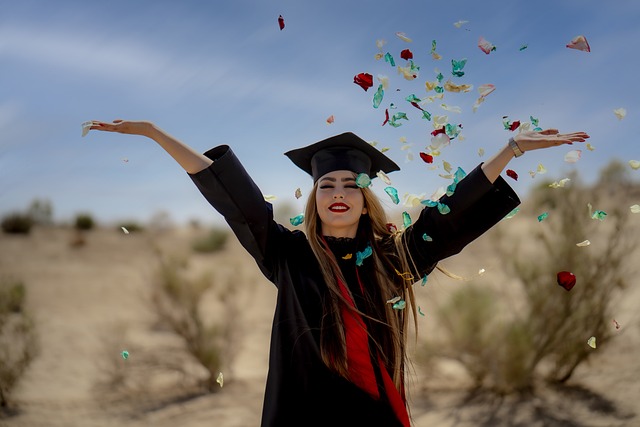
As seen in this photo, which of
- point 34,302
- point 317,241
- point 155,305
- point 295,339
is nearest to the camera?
point 295,339

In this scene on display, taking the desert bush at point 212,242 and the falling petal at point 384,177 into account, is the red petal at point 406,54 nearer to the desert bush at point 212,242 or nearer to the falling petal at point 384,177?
the falling petal at point 384,177

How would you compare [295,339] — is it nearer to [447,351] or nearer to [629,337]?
[447,351]

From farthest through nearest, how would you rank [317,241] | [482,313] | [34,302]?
[34,302], [482,313], [317,241]

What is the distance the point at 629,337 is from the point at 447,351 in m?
2.59

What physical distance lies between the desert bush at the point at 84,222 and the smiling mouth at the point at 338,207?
22.3 metres

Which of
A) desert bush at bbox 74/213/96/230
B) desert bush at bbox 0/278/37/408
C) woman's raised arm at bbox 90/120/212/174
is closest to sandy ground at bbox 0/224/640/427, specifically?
desert bush at bbox 0/278/37/408

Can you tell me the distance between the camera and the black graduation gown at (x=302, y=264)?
9.86 ft

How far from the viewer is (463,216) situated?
332 cm

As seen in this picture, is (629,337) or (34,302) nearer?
(629,337)

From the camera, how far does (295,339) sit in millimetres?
3109

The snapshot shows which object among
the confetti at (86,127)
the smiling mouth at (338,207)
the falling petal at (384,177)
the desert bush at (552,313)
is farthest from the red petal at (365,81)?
the desert bush at (552,313)

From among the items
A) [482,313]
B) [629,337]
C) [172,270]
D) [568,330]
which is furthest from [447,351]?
[172,270]

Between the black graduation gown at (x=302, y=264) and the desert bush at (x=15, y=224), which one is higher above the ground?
the desert bush at (x=15, y=224)

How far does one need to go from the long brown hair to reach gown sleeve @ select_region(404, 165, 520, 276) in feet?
0.41
